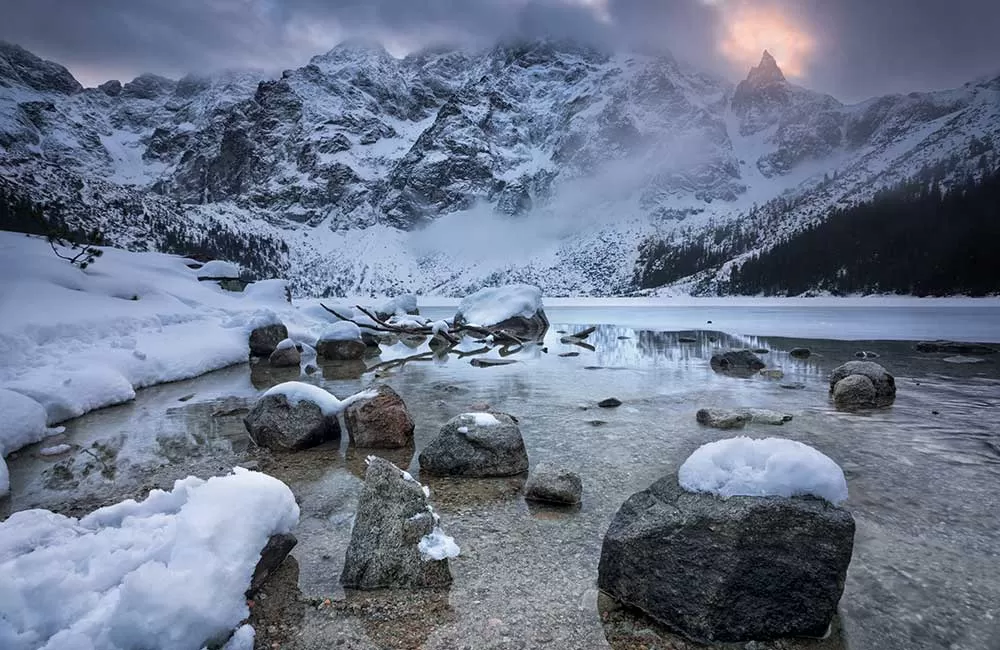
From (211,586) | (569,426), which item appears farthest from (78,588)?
(569,426)

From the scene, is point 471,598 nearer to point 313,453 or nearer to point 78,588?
point 78,588

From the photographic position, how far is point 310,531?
474 centimetres

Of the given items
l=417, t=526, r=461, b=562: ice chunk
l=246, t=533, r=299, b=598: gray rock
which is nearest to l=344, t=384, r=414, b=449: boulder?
l=246, t=533, r=299, b=598: gray rock

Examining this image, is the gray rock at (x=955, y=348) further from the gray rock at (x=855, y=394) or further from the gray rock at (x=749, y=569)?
the gray rock at (x=749, y=569)

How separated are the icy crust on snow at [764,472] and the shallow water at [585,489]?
2.86ft

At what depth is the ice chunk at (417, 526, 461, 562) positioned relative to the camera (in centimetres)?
382

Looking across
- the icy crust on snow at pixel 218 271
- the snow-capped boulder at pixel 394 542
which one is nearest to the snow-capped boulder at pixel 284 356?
the icy crust on snow at pixel 218 271

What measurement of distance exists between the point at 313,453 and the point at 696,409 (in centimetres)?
698

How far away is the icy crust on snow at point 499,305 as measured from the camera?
98.8ft

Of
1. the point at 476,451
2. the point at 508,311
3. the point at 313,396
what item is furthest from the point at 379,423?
the point at 508,311

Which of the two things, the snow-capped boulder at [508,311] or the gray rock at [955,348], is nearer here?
the gray rock at [955,348]

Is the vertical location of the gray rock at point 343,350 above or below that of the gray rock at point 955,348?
below

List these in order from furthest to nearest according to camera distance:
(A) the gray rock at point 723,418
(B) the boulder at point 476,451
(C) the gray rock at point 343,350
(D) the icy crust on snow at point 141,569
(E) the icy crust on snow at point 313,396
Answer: (C) the gray rock at point 343,350 < (A) the gray rock at point 723,418 < (E) the icy crust on snow at point 313,396 < (B) the boulder at point 476,451 < (D) the icy crust on snow at point 141,569

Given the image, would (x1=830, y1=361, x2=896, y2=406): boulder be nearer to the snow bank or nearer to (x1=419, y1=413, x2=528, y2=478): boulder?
(x1=419, y1=413, x2=528, y2=478): boulder
